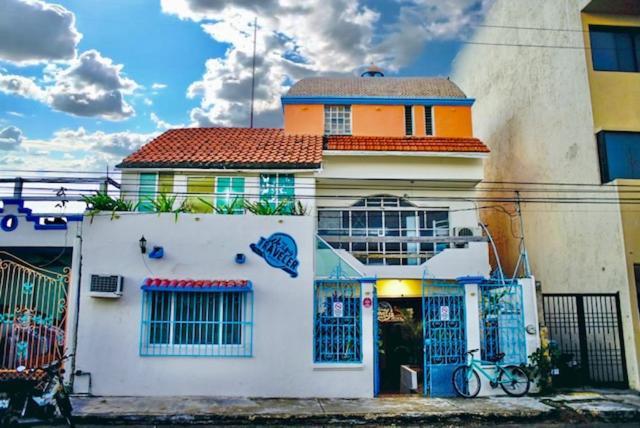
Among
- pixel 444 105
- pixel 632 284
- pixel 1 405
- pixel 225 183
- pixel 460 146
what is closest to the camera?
pixel 1 405

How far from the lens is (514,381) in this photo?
10578mm

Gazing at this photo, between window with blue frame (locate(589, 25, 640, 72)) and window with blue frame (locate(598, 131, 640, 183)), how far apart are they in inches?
78.9

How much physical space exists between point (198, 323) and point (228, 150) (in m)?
6.19

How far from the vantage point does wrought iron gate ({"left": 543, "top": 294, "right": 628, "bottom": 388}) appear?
11712 millimetres

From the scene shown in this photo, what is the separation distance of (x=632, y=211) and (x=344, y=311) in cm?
731

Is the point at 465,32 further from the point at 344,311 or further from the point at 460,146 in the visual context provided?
the point at 344,311

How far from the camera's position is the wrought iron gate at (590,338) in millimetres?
11712

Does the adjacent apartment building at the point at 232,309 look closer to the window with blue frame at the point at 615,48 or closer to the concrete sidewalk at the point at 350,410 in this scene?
the concrete sidewalk at the point at 350,410

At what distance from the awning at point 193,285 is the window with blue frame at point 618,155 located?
9.27 metres

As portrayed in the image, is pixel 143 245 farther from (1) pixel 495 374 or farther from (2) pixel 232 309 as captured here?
(1) pixel 495 374

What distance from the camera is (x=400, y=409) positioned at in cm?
934

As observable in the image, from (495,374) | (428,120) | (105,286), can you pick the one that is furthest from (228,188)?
(495,374)

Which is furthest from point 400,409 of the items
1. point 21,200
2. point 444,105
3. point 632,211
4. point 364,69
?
point 364,69

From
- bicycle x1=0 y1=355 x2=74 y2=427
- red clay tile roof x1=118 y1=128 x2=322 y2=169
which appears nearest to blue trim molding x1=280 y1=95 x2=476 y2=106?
red clay tile roof x1=118 y1=128 x2=322 y2=169
